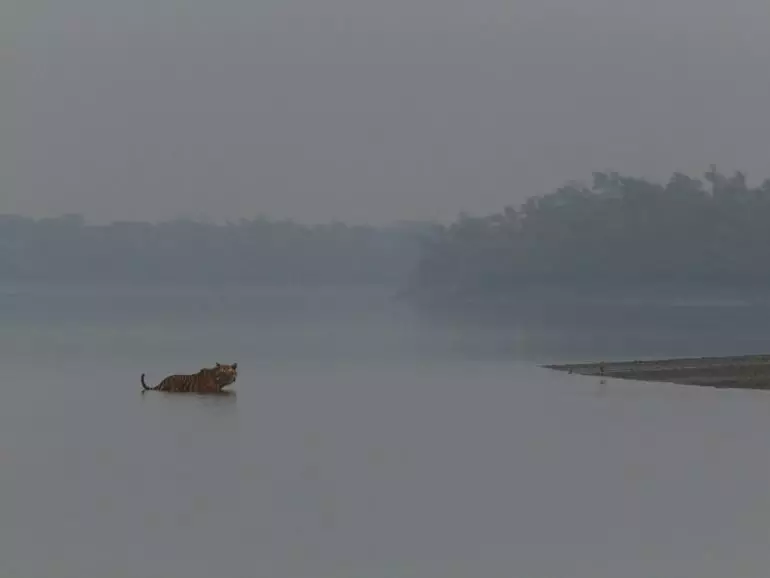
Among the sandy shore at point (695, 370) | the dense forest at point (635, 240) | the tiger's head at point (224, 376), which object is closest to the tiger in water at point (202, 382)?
A: the tiger's head at point (224, 376)

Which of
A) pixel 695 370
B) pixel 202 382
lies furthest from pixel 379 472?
pixel 695 370

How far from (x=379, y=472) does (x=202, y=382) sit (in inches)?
191

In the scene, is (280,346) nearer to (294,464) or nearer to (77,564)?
(294,464)

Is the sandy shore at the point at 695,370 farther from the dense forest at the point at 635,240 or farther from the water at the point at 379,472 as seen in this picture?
the dense forest at the point at 635,240

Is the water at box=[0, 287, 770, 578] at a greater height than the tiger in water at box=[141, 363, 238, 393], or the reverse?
the tiger in water at box=[141, 363, 238, 393]

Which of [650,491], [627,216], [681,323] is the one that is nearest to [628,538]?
[650,491]

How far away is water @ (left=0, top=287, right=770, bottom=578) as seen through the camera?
19.3 ft

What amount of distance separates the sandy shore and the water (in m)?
0.51

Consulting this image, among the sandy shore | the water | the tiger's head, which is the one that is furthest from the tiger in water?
the sandy shore

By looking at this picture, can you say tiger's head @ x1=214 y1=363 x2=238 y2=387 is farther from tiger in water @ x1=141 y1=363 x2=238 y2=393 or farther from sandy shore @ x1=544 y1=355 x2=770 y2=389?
sandy shore @ x1=544 y1=355 x2=770 y2=389

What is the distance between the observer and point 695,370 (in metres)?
13.5

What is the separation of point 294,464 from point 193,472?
0.60 m

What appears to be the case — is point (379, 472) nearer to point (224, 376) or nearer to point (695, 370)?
point (224, 376)

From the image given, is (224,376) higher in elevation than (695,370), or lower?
lower
